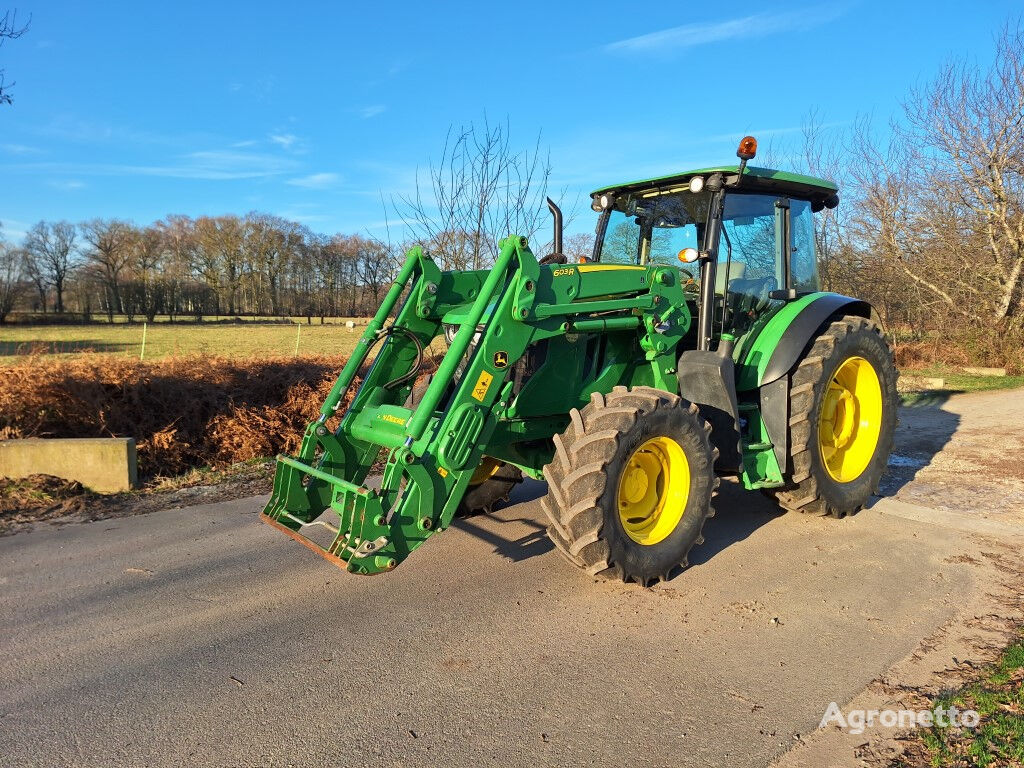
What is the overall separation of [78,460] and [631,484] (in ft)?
16.0

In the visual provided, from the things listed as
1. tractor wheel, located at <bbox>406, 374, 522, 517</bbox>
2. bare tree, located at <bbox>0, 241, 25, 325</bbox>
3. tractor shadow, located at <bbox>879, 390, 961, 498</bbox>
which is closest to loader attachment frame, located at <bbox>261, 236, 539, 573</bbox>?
tractor wheel, located at <bbox>406, 374, 522, 517</bbox>

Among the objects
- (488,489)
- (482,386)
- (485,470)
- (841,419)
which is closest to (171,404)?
(488,489)

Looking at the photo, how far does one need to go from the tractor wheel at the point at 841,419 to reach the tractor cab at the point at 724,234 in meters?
0.57

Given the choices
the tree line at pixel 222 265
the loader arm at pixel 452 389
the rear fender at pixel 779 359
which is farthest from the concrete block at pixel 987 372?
the tree line at pixel 222 265

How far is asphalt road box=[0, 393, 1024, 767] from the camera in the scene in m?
2.70

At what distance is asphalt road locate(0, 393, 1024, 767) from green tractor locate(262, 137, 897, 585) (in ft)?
1.26

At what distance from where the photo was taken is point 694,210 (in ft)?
17.4

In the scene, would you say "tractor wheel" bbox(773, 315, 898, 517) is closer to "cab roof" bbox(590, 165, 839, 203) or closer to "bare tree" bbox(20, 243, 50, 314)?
"cab roof" bbox(590, 165, 839, 203)

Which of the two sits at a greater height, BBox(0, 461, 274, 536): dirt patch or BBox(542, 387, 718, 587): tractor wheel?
BBox(542, 387, 718, 587): tractor wheel

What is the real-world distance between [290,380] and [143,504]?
2.75m

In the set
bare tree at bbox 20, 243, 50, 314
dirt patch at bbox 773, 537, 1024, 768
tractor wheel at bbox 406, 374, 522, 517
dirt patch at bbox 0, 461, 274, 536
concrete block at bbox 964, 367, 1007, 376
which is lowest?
dirt patch at bbox 773, 537, 1024, 768

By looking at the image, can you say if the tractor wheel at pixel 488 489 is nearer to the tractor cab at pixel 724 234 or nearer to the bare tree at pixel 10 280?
the tractor cab at pixel 724 234

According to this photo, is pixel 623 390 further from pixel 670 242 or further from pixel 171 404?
pixel 171 404

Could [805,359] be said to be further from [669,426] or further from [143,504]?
[143,504]
